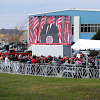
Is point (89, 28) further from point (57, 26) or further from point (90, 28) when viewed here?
point (57, 26)

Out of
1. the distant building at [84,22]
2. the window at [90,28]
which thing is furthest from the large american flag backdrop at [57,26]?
the window at [90,28]

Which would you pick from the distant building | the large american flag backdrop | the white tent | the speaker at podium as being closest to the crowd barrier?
the white tent

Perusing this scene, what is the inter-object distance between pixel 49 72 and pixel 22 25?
56.7 m

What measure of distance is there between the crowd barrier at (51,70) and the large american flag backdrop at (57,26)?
21.5 metres

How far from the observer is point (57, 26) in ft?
152

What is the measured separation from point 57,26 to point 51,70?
2519cm

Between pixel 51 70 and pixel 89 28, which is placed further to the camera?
pixel 89 28

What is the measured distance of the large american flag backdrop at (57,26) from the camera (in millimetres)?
45562

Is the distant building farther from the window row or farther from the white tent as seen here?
the white tent

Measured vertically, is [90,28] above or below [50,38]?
above

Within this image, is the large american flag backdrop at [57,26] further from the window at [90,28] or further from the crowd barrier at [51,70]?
the crowd barrier at [51,70]

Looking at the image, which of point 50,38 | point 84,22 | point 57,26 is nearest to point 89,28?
point 84,22

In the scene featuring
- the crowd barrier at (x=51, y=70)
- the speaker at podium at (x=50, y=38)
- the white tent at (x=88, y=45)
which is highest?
the speaker at podium at (x=50, y=38)

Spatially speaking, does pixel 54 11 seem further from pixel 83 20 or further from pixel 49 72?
pixel 49 72
